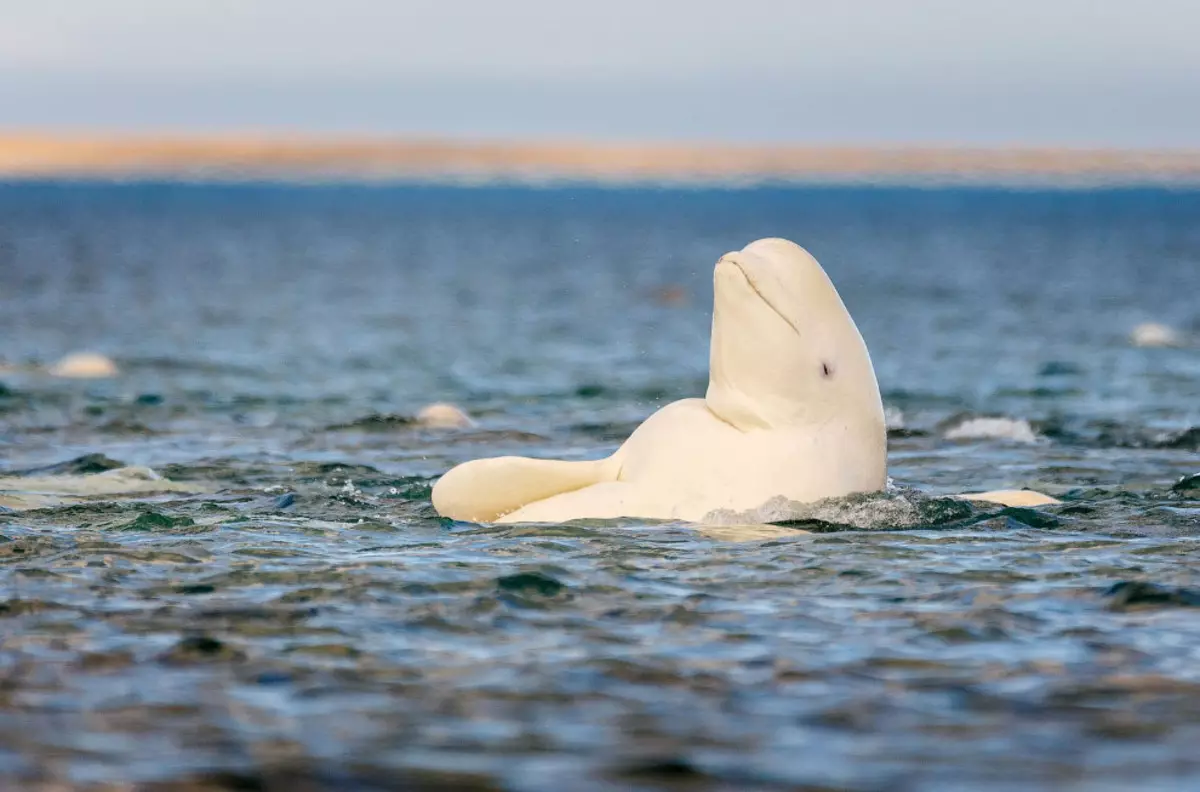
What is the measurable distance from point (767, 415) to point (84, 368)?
20.2 metres

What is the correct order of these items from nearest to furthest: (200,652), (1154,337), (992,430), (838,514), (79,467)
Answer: (200,652) → (838,514) → (79,467) → (992,430) → (1154,337)

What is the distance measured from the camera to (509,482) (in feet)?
40.2

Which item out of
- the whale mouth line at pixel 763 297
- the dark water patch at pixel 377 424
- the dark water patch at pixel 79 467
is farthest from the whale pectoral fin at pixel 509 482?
the dark water patch at pixel 377 424

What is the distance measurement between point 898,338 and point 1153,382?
495 inches

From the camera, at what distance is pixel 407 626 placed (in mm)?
9688

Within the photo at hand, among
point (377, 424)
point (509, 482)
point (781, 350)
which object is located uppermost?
point (781, 350)

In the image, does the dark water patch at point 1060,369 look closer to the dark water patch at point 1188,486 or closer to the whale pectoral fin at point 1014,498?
the dark water patch at point 1188,486

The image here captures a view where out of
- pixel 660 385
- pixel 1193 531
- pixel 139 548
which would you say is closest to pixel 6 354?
pixel 660 385

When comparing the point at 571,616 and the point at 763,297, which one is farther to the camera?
the point at 763,297

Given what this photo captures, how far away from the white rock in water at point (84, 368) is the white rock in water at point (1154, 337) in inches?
776

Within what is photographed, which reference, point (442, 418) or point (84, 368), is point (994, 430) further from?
point (84, 368)

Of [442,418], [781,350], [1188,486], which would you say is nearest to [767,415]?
[781,350]

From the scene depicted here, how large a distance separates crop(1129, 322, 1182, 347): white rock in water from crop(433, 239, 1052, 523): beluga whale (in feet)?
86.3

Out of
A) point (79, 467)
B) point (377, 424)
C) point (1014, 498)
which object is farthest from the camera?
point (377, 424)
